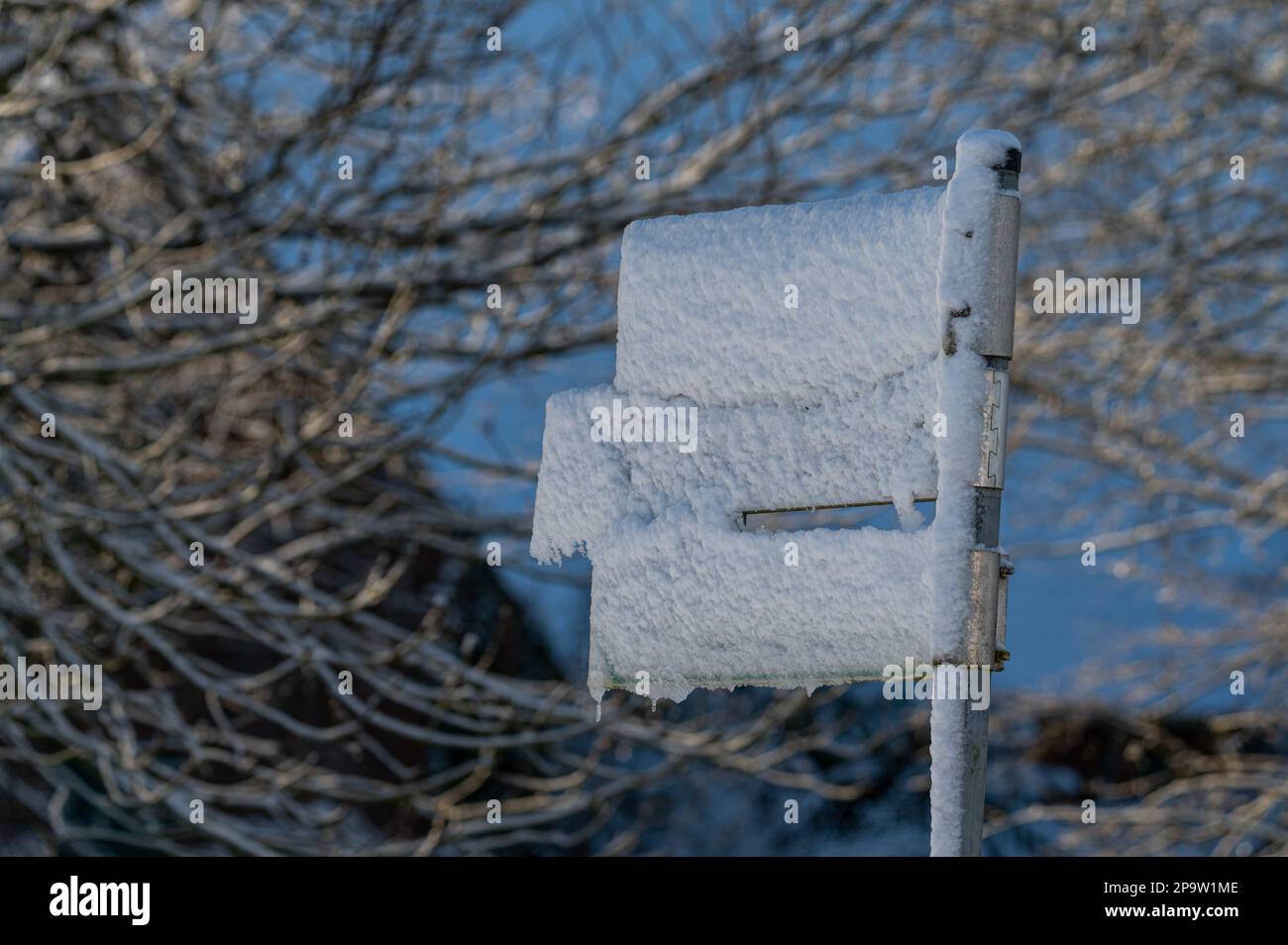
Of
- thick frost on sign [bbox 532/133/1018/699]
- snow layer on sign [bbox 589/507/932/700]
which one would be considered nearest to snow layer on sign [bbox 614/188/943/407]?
thick frost on sign [bbox 532/133/1018/699]

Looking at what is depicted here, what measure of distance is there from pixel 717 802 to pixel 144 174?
5.40m

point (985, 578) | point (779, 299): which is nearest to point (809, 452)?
point (779, 299)

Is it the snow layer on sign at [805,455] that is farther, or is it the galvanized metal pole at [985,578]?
the snow layer on sign at [805,455]

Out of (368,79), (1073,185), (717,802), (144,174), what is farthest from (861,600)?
(717,802)

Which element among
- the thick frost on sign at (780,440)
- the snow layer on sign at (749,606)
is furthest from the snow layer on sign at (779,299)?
the snow layer on sign at (749,606)

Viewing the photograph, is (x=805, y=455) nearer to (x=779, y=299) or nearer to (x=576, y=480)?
(x=779, y=299)

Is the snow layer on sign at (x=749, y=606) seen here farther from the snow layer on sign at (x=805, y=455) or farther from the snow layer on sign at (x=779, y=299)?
the snow layer on sign at (x=779, y=299)

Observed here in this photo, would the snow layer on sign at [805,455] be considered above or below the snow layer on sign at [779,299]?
below

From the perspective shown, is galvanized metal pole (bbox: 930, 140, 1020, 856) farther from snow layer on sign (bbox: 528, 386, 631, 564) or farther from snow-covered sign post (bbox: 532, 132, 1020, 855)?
snow layer on sign (bbox: 528, 386, 631, 564)

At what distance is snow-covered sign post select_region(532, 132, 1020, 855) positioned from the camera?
2041 millimetres

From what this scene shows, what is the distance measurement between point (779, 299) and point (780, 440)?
20 cm

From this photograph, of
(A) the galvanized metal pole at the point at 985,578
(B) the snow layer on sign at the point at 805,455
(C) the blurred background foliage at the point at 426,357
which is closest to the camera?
(A) the galvanized metal pole at the point at 985,578

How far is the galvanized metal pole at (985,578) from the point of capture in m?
2.00

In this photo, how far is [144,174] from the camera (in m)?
7.18
